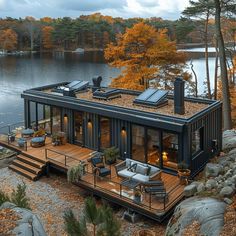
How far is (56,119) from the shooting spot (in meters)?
18.0

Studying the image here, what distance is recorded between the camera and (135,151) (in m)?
14.6

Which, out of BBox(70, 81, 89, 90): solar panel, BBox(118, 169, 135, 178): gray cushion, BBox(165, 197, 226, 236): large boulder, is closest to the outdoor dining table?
BBox(70, 81, 89, 90): solar panel

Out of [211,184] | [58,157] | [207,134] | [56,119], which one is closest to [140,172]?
[211,184]

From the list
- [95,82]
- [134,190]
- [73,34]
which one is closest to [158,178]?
[134,190]

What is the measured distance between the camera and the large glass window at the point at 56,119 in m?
17.8

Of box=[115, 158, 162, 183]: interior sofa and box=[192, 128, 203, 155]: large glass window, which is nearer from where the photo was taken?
box=[115, 158, 162, 183]: interior sofa

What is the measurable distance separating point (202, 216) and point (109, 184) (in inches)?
195

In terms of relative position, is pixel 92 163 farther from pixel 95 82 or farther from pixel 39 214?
pixel 95 82

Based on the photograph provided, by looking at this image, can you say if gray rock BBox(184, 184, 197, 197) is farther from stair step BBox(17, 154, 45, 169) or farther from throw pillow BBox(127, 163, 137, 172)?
stair step BBox(17, 154, 45, 169)

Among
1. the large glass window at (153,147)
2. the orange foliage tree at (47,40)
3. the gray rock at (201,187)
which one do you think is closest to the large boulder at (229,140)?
the large glass window at (153,147)

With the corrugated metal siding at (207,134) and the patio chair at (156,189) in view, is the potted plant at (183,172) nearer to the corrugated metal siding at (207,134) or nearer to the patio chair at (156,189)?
the corrugated metal siding at (207,134)

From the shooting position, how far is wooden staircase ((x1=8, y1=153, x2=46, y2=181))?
49.6 feet

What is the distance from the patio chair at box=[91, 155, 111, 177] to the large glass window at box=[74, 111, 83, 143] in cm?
281

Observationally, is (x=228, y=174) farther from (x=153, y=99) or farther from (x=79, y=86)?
(x=79, y=86)
